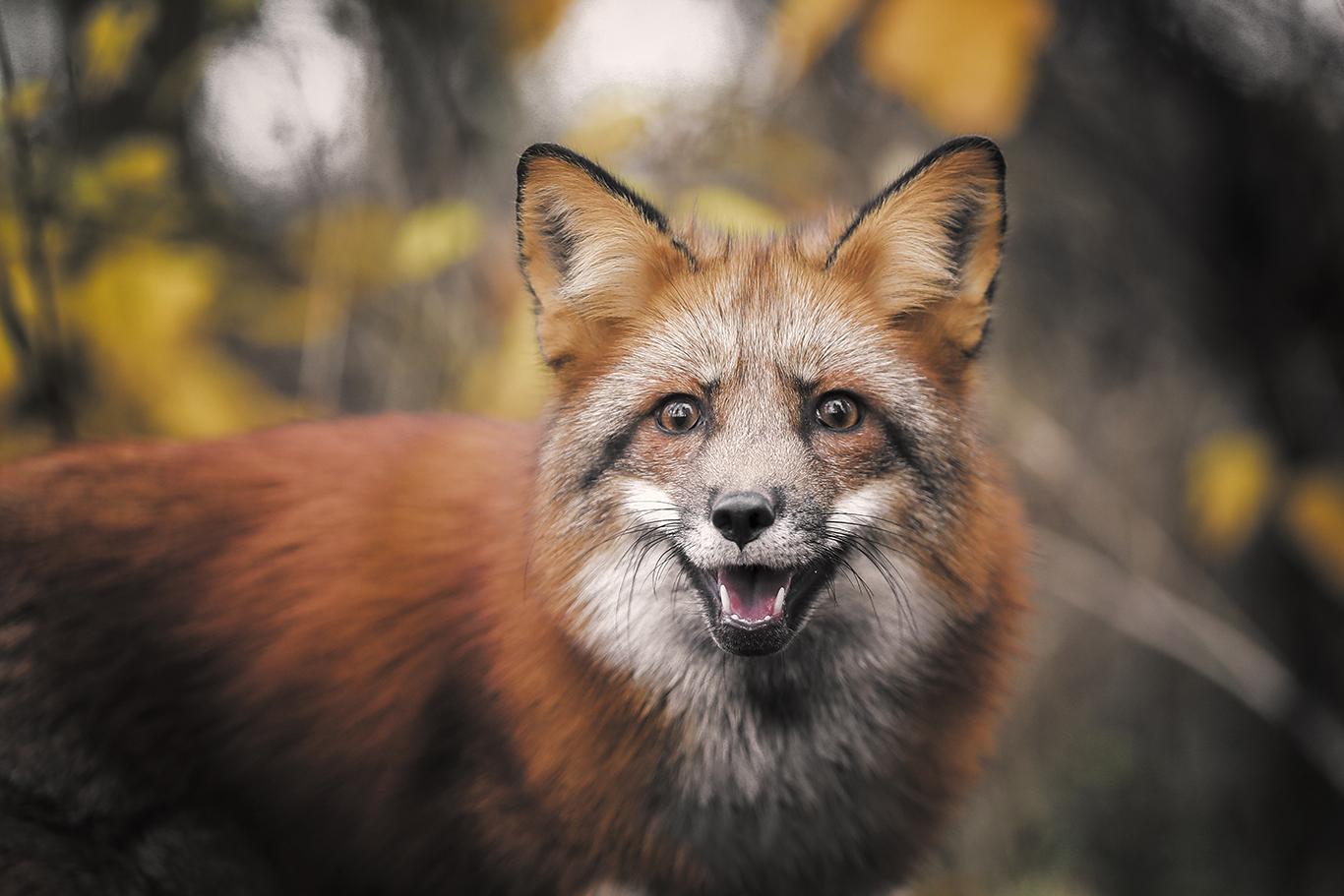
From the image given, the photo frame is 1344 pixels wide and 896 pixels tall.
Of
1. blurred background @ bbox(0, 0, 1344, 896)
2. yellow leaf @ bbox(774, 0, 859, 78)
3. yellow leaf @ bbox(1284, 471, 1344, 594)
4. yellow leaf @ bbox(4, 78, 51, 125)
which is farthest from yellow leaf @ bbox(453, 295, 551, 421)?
yellow leaf @ bbox(1284, 471, 1344, 594)

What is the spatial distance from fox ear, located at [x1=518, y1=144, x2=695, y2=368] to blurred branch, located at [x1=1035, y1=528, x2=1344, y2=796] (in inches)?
106

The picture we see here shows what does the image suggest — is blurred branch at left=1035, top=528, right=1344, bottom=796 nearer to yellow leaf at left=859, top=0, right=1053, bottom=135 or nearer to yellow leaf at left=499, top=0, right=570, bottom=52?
yellow leaf at left=859, top=0, right=1053, bottom=135

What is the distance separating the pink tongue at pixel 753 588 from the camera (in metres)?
2.38

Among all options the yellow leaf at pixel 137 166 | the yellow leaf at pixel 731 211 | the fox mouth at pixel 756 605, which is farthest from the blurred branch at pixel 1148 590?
the yellow leaf at pixel 137 166

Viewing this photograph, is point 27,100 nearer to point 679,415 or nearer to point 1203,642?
point 679,415

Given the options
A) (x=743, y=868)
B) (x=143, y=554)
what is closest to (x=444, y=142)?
(x=143, y=554)

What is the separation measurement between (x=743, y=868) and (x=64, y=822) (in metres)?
1.84

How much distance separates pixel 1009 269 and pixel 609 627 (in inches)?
166

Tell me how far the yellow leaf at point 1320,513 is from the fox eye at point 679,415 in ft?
11.1

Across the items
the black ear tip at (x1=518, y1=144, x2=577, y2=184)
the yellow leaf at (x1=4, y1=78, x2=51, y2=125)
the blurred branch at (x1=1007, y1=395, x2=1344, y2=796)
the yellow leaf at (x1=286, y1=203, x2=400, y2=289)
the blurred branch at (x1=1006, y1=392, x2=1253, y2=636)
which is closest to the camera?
the black ear tip at (x1=518, y1=144, x2=577, y2=184)

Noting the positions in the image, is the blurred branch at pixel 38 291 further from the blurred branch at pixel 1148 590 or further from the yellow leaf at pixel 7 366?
the blurred branch at pixel 1148 590

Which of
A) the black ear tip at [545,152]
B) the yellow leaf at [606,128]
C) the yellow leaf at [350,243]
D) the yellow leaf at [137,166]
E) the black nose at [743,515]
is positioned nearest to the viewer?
the black nose at [743,515]

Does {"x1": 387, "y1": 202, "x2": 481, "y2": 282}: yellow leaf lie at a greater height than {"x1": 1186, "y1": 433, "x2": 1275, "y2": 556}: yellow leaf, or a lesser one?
greater

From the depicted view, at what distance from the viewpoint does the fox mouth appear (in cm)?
236
